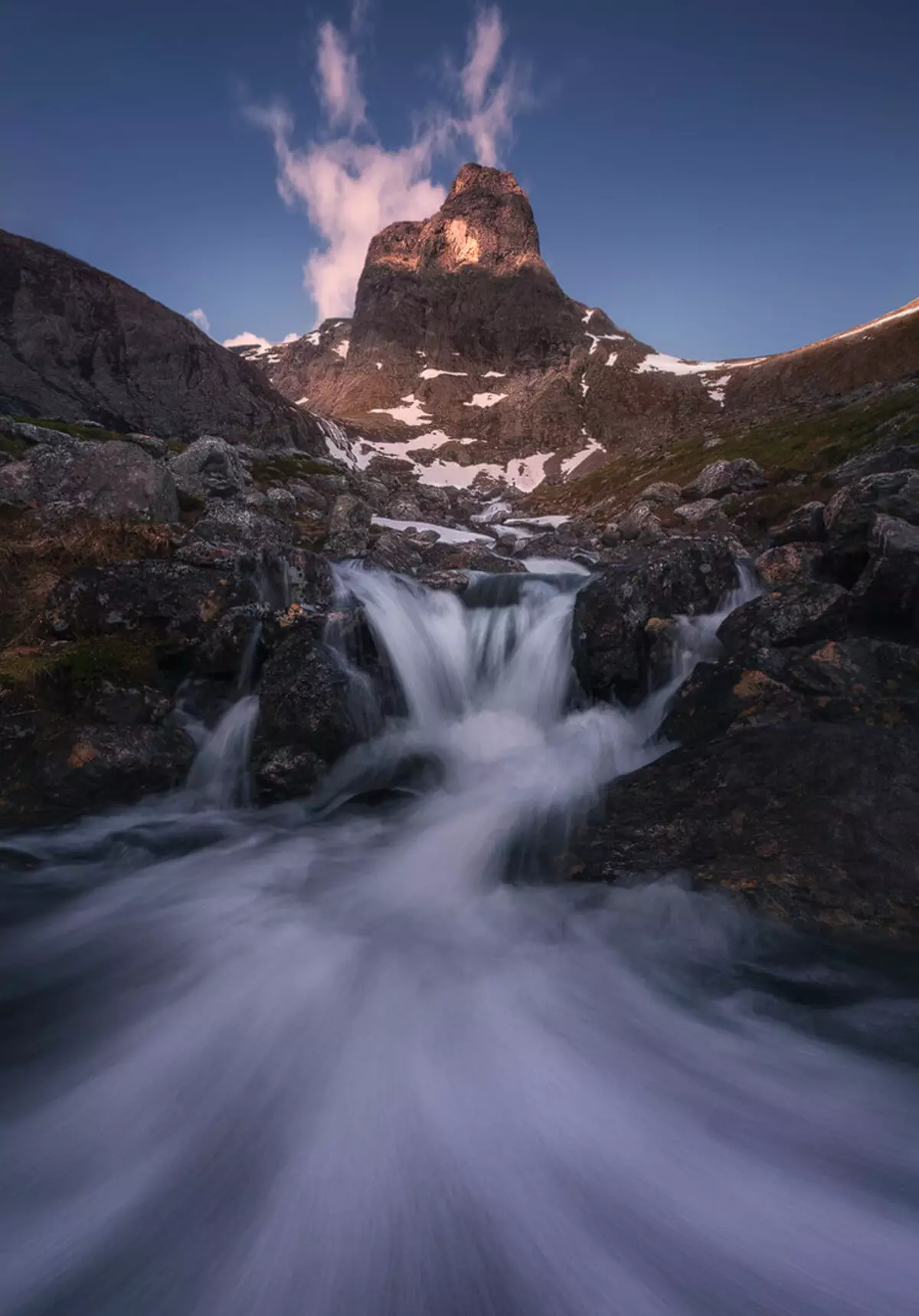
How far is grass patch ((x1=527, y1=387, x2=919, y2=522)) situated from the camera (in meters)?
36.6

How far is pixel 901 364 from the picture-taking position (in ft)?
324

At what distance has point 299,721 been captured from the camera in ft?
33.1

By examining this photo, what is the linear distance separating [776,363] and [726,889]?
149 metres

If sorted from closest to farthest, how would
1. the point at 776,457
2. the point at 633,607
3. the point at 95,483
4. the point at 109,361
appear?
the point at 633,607 → the point at 95,483 → the point at 776,457 → the point at 109,361

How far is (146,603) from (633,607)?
9.48 metres

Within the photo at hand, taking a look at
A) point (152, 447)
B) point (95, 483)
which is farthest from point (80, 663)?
point (152, 447)

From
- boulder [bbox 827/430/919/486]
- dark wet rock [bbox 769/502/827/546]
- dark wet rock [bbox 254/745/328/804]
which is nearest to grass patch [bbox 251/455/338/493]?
dark wet rock [bbox 769/502/827/546]

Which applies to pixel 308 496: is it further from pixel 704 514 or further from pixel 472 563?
pixel 704 514

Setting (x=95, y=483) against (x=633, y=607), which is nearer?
(x=633, y=607)

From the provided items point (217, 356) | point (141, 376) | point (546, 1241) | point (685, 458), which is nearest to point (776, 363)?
point (685, 458)

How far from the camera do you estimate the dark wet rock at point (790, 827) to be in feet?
18.4

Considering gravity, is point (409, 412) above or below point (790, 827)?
above

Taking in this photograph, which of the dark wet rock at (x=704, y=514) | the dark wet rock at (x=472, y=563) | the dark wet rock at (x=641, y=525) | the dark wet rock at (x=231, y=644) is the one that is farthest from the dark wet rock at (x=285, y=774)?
the dark wet rock at (x=641, y=525)

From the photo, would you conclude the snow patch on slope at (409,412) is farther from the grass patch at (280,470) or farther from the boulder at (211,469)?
the boulder at (211,469)
